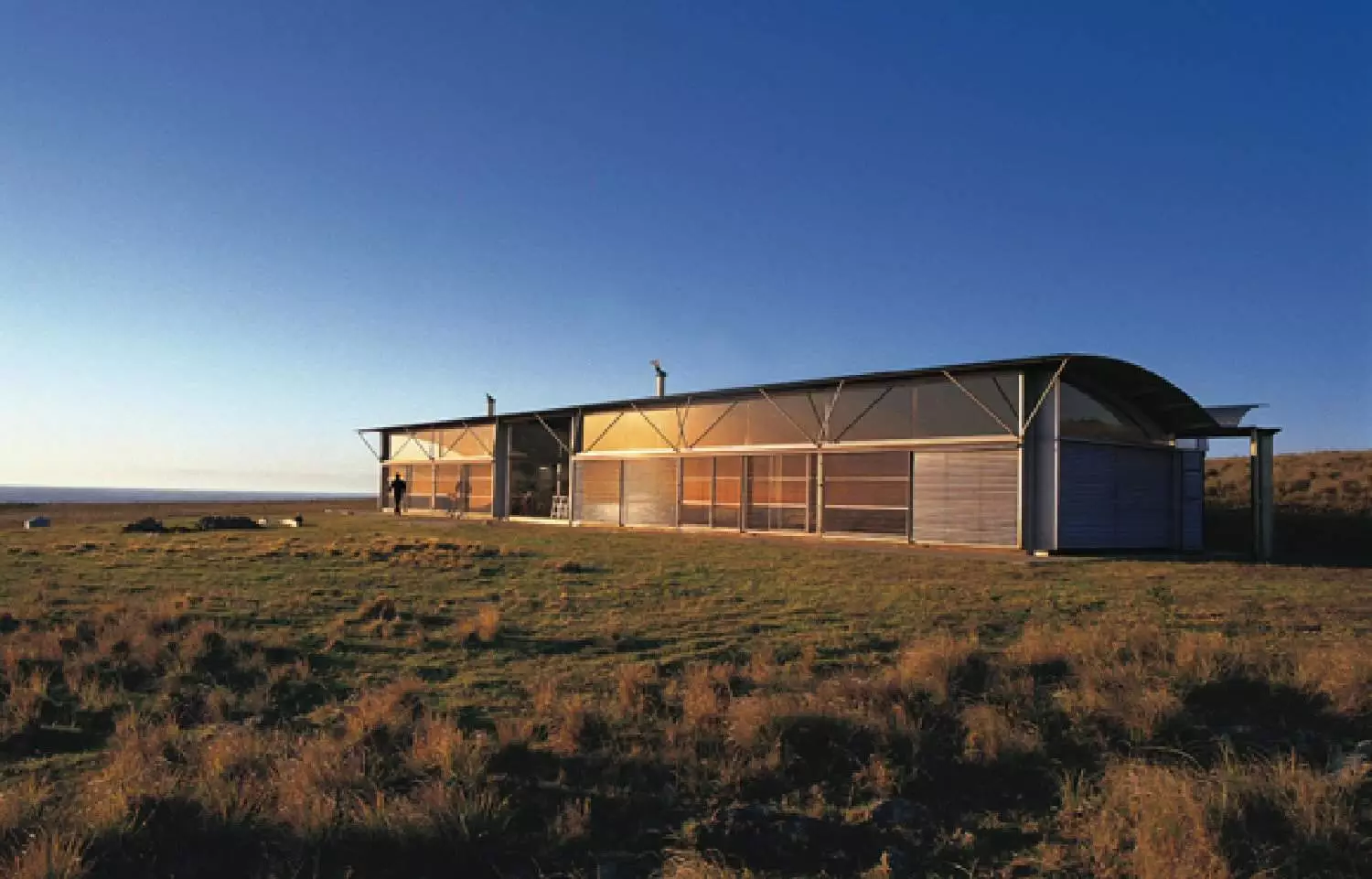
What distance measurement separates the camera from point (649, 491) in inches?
1176

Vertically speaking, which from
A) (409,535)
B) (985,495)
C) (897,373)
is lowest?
(409,535)

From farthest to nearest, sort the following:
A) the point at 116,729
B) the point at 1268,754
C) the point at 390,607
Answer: the point at 390,607 < the point at 116,729 < the point at 1268,754

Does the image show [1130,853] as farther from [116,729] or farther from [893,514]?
[893,514]

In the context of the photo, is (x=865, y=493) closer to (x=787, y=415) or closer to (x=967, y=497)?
(x=967, y=497)

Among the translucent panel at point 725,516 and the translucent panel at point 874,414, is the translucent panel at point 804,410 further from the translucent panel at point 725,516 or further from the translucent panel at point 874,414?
the translucent panel at point 725,516

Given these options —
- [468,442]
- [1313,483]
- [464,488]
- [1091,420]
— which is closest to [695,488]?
[1091,420]

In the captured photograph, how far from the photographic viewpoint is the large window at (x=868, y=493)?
2253 centimetres

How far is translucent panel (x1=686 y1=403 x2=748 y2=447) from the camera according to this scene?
26.9 meters

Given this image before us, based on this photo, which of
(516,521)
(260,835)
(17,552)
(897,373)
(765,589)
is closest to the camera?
(260,835)

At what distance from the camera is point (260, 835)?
460 cm

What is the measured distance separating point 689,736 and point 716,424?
21724 millimetres

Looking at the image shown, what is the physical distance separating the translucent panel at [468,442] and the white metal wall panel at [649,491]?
8806 millimetres

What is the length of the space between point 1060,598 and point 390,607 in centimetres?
955

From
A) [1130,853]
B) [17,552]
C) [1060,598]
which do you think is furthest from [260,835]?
[17,552]
